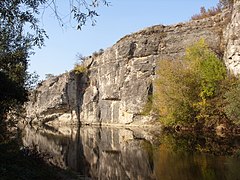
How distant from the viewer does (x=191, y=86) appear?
4350 centimetres

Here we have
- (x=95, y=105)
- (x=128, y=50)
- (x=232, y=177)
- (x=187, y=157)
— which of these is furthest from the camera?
(x=95, y=105)

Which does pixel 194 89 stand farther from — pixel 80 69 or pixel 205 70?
pixel 80 69

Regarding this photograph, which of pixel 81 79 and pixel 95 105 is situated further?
pixel 81 79

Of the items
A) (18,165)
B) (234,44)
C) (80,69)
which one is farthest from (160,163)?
(80,69)

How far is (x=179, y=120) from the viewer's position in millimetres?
43469

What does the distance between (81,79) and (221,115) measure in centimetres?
4489

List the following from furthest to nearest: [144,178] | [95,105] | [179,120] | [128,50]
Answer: [95,105], [128,50], [179,120], [144,178]

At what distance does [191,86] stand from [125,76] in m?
22.4

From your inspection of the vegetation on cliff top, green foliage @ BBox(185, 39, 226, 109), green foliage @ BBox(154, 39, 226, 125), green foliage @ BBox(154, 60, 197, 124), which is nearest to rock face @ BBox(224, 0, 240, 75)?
the vegetation on cliff top

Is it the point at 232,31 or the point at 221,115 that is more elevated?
the point at 232,31

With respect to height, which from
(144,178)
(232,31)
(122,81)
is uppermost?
(232,31)

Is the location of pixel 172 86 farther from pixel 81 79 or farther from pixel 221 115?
pixel 81 79

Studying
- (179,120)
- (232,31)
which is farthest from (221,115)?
(232,31)

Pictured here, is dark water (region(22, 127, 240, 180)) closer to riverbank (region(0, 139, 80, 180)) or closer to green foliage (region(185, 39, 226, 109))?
riverbank (region(0, 139, 80, 180))
